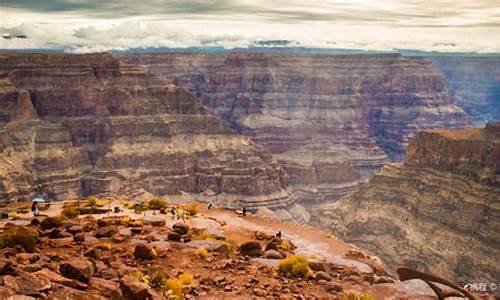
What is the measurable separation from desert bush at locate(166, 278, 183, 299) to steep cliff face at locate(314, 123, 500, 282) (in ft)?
197

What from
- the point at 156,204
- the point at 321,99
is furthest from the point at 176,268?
the point at 321,99

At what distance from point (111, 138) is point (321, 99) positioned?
74.2 meters

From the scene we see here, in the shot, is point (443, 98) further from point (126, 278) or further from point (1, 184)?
point (126, 278)

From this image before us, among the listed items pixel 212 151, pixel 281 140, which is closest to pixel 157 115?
pixel 212 151

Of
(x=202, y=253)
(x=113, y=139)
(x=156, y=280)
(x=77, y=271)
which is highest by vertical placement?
(x=77, y=271)

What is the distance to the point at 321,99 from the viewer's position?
18238 centimetres

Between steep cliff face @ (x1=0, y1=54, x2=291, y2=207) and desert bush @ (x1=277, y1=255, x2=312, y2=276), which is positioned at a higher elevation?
desert bush @ (x1=277, y1=255, x2=312, y2=276)

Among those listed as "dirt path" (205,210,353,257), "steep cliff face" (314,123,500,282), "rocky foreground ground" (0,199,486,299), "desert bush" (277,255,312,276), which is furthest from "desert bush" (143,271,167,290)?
"steep cliff face" (314,123,500,282)

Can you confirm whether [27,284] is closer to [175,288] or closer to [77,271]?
[77,271]

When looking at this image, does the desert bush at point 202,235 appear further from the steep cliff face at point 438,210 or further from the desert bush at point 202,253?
the steep cliff face at point 438,210

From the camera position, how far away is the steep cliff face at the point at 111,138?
113562mm

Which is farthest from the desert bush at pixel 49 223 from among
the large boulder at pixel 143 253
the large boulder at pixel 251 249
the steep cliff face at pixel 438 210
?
the steep cliff face at pixel 438 210

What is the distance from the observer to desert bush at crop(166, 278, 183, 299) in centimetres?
1879

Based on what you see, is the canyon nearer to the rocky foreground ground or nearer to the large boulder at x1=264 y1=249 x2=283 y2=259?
the rocky foreground ground
